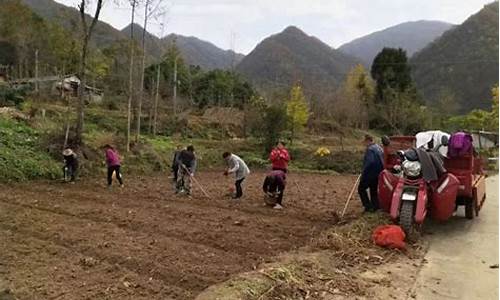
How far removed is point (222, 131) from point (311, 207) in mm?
22689

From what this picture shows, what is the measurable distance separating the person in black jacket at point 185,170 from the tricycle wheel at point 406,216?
6393mm

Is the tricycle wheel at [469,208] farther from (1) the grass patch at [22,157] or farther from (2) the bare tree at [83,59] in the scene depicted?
(2) the bare tree at [83,59]

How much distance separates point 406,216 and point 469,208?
2.67m

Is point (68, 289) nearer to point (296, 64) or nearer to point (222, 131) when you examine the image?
point (222, 131)

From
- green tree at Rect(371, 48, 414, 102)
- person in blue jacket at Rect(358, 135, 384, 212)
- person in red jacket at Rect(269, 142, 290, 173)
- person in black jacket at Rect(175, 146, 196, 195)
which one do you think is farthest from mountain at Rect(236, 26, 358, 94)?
person in blue jacket at Rect(358, 135, 384, 212)

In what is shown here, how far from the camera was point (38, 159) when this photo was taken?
16.4 meters

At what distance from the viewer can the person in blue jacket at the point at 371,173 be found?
32.5 feet

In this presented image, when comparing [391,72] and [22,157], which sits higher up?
[391,72]

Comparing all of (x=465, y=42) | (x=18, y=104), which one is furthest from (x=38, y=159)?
(x=465, y=42)

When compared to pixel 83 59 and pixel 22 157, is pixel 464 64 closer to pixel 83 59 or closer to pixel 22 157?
pixel 83 59

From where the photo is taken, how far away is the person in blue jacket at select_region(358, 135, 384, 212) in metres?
9.91

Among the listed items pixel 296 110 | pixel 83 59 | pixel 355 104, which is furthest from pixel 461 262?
pixel 355 104

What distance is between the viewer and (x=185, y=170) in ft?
45.0

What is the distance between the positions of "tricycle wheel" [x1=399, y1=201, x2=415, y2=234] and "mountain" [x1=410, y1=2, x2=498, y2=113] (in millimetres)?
54786
